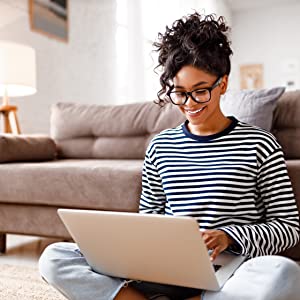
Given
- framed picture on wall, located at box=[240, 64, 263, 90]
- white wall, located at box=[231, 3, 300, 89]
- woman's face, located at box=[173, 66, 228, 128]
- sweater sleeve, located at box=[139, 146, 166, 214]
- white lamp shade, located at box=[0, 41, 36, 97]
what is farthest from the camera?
framed picture on wall, located at box=[240, 64, 263, 90]

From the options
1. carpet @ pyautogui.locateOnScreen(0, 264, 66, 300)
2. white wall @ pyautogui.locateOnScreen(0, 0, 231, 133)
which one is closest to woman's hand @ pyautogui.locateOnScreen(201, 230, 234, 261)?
carpet @ pyautogui.locateOnScreen(0, 264, 66, 300)

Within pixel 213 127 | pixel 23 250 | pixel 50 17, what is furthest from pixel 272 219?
pixel 50 17

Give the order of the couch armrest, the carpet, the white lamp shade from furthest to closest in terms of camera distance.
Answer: the white lamp shade → the couch armrest → the carpet

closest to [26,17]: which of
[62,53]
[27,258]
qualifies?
[62,53]

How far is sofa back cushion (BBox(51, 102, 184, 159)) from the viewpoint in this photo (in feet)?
6.86

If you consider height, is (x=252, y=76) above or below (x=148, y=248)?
above

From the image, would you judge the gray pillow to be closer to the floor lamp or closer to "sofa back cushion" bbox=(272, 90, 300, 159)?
"sofa back cushion" bbox=(272, 90, 300, 159)

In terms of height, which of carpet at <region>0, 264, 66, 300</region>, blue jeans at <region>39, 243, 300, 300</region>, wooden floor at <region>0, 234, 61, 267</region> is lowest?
wooden floor at <region>0, 234, 61, 267</region>

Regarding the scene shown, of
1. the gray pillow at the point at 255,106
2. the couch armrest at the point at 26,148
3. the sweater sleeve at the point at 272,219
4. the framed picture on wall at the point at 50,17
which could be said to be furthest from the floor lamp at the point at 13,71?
the sweater sleeve at the point at 272,219

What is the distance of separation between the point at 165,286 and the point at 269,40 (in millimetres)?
5514

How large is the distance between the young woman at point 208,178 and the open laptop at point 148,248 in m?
0.05

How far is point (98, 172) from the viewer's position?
1612 millimetres

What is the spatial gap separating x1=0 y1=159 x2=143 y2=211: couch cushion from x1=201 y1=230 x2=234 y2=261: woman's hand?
0.66 metres

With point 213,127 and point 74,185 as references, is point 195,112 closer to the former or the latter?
point 213,127
